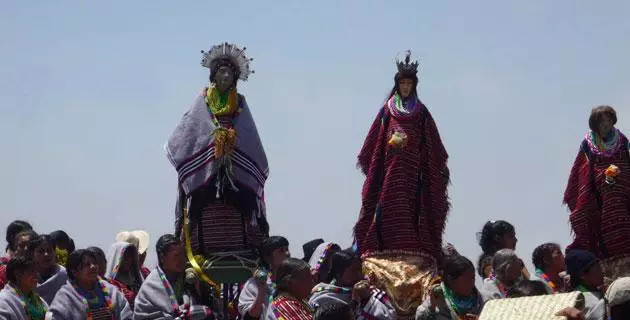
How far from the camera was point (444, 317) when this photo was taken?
1056 cm

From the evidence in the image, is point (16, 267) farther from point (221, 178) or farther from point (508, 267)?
point (508, 267)

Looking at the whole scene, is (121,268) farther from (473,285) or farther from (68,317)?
(473,285)

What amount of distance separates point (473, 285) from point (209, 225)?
3.68m

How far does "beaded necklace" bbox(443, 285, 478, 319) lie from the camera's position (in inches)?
421

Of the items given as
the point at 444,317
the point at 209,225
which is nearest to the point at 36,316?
the point at 209,225

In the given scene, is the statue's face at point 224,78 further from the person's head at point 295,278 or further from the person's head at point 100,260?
the person's head at point 295,278

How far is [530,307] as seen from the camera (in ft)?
22.0

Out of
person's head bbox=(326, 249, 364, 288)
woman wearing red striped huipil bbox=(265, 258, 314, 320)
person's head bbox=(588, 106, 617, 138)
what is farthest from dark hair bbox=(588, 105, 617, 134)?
woman wearing red striped huipil bbox=(265, 258, 314, 320)

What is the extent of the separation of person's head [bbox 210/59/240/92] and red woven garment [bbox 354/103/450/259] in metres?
1.71

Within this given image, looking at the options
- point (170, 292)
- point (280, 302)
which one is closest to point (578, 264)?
point (280, 302)

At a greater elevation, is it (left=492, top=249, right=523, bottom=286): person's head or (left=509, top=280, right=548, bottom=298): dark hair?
(left=492, top=249, right=523, bottom=286): person's head

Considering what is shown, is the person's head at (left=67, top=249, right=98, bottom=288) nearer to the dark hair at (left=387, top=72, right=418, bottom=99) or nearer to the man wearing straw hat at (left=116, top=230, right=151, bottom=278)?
the man wearing straw hat at (left=116, top=230, right=151, bottom=278)

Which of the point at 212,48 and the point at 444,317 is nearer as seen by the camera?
the point at 444,317

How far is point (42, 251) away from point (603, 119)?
6229 millimetres
